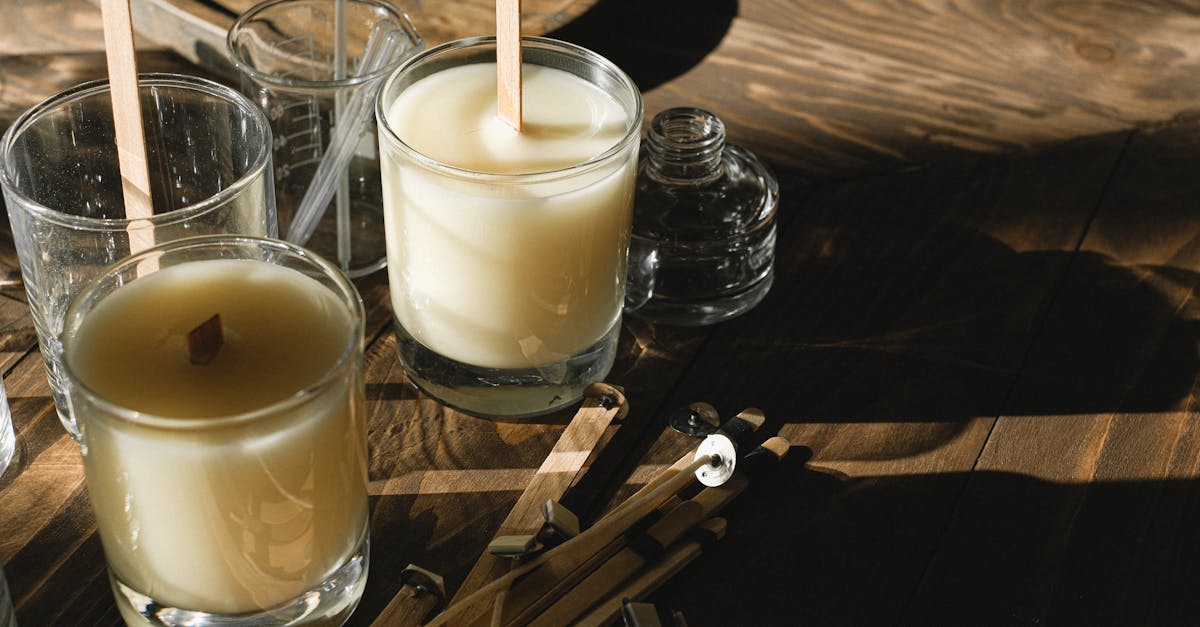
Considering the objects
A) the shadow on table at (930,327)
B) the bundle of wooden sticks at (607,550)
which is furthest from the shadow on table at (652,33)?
the bundle of wooden sticks at (607,550)

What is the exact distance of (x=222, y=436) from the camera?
505mm

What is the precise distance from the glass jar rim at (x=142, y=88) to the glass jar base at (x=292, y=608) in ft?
0.51

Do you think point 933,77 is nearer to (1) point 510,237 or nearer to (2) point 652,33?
(2) point 652,33

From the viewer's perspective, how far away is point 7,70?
0.97 metres

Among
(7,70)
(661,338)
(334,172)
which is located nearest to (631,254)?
(661,338)

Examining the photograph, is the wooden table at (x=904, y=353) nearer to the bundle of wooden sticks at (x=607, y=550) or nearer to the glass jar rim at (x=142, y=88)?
the bundle of wooden sticks at (x=607, y=550)

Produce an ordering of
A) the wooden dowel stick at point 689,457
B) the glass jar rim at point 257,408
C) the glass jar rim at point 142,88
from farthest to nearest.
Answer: the wooden dowel stick at point 689,457, the glass jar rim at point 142,88, the glass jar rim at point 257,408

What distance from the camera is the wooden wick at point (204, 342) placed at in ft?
1.75

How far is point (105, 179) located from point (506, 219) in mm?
207

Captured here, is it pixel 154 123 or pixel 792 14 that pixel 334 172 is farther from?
pixel 792 14

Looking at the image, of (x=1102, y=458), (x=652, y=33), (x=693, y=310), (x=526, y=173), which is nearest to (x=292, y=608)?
(x=526, y=173)

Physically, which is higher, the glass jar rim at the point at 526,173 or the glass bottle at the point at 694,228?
the glass jar rim at the point at 526,173

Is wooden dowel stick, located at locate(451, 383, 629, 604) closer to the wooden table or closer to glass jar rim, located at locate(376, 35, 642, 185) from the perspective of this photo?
the wooden table

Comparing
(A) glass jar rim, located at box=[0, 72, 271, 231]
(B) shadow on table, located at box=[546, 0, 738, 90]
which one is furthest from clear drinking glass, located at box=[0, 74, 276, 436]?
(B) shadow on table, located at box=[546, 0, 738, 90]
